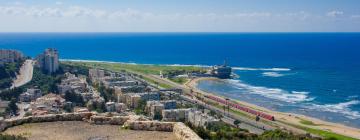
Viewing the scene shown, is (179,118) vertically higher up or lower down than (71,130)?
lower down

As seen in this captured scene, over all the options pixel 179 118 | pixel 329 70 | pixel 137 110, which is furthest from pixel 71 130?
pixel 329 70

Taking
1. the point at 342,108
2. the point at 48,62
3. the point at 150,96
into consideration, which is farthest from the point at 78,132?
the point at 48,62

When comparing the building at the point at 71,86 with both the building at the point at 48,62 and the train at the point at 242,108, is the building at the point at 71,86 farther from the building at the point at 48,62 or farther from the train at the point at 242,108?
the train at the point at 242,108

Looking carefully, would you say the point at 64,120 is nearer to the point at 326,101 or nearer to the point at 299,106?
the point at 299,106

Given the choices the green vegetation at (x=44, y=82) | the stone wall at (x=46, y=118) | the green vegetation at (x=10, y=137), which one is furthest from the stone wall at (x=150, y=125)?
the green vegetation at (x=44, y=82)

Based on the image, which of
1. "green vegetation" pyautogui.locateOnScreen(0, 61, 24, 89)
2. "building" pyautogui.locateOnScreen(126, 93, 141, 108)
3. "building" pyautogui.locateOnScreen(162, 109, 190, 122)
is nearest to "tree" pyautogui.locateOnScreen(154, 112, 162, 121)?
"building" pyautogui.locateOnScreen(162, 109, 190, 122)
